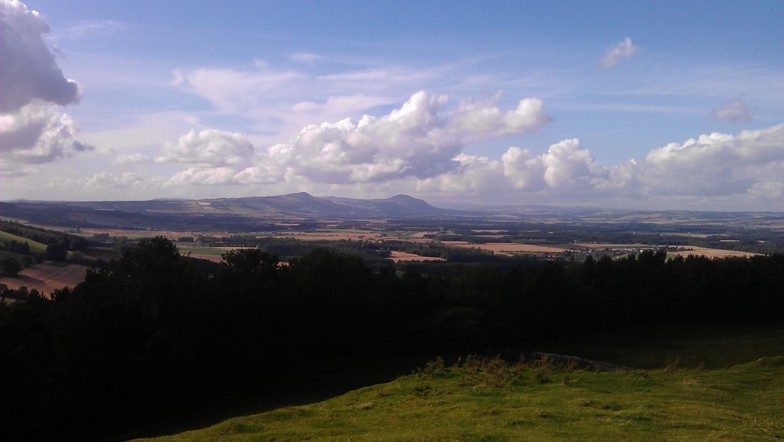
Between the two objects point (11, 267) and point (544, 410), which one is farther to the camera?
→ point (11, 267)

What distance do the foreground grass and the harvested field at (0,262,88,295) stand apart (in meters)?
43.5

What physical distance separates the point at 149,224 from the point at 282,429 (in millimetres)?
171552

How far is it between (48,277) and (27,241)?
83.3 feet

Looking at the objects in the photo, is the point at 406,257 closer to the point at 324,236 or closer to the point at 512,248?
the point at 512,248

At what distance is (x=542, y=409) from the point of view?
20.0m

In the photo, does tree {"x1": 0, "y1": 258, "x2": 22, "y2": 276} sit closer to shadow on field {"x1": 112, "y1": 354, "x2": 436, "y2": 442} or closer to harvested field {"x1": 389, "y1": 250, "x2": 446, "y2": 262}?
shadow on field {"x1": 112, "y1": 354, "x2": 436, "y2": 442}

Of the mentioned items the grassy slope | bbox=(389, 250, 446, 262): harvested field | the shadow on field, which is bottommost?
the shadow on field

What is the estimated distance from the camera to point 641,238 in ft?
577

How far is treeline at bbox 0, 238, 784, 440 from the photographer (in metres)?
30.6

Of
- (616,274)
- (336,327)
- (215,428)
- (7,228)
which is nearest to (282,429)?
(215,428)

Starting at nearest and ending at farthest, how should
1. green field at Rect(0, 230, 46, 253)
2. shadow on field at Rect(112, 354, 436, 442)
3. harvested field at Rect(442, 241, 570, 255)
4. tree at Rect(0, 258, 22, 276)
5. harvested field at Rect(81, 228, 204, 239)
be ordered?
shadow on field at Rect(112, 354, 436, 442)
tree at Rect(0, 258, 22, 276)
green field at Rect(0, 230, 46, 253)
harvested field at Rect(442, 241, 570, 255)
harvested field at Rect(81, 228, 204, 239)

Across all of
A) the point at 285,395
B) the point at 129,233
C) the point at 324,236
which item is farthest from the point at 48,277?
the point at 324,236

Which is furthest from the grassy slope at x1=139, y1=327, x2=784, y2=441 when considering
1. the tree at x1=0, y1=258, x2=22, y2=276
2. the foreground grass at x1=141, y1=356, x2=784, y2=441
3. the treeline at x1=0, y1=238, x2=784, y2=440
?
the tree at x1=0, y1=258, x2=22, y2=276

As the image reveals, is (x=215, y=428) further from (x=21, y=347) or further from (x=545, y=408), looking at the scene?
(x=21, y=347)
